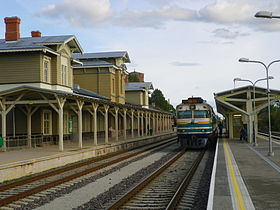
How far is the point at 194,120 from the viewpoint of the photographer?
24797 millimetres

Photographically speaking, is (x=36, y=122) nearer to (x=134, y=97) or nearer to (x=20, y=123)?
(x=20, y=123)

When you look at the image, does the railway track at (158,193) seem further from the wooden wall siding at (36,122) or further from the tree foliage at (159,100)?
the tree foliage at (159,100)

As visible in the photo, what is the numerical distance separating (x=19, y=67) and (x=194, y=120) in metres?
11.0

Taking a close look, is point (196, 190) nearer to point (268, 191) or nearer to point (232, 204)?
point (268, 191)

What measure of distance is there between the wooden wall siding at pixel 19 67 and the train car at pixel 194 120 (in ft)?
29.3

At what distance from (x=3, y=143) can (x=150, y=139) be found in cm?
2111

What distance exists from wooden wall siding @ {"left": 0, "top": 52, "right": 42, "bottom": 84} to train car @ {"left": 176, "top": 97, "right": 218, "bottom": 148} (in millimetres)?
8932

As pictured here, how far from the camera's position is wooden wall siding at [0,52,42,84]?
24703mm

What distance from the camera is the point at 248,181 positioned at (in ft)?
35.3

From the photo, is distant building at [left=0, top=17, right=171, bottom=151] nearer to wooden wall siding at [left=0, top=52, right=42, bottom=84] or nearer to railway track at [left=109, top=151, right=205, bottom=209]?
wooden wall siding at [left=0, top=52, right=42, bottom=84]

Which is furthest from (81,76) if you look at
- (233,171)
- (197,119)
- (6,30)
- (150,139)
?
(233,171)

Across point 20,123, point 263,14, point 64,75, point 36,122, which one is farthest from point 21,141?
point 263,14

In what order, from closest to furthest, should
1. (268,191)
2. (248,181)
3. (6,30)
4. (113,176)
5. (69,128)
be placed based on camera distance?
(268,191)
(248,181)
(113,176)
(6,30)
(69,128)

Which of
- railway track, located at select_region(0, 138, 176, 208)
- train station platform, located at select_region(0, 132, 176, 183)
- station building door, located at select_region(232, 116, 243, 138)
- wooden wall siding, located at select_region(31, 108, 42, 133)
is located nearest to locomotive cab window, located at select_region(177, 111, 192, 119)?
train station platform, located at select_region(0, 132, 176, 183)
